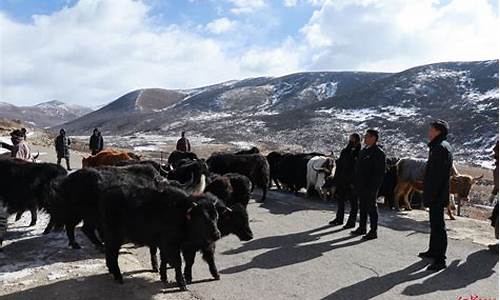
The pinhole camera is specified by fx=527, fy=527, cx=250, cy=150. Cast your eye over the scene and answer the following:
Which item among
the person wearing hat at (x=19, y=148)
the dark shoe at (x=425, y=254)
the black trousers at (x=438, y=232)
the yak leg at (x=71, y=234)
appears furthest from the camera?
the person wearing hat at (x=19, y=148)

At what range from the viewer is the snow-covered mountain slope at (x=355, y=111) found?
58531 mm

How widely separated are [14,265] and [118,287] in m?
1.72

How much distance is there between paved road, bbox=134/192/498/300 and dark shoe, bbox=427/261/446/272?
94 mm

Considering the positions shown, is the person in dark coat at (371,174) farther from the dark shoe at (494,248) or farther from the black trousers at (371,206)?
the dark shoe at (494,248)

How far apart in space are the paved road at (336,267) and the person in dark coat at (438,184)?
30cm

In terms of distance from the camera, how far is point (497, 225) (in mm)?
8578

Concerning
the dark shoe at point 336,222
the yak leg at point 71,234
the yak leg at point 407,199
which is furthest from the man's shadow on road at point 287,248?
the yak leg at point 407,199

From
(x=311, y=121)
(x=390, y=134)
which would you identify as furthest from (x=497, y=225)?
(x=311, y=121)

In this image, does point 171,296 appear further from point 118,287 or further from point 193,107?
point 193,107

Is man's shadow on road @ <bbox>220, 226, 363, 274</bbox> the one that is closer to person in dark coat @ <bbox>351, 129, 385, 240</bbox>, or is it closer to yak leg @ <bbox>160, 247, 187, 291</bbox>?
person in dark coat @ <bbox>351, 129, 385, 240</bbox>

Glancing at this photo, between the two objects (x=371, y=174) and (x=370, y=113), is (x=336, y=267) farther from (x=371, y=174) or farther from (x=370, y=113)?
(x=370, y=113)

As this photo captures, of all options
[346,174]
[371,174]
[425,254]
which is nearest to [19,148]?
[346,174]

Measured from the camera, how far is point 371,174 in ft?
30.6

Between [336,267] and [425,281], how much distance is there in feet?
4.12
